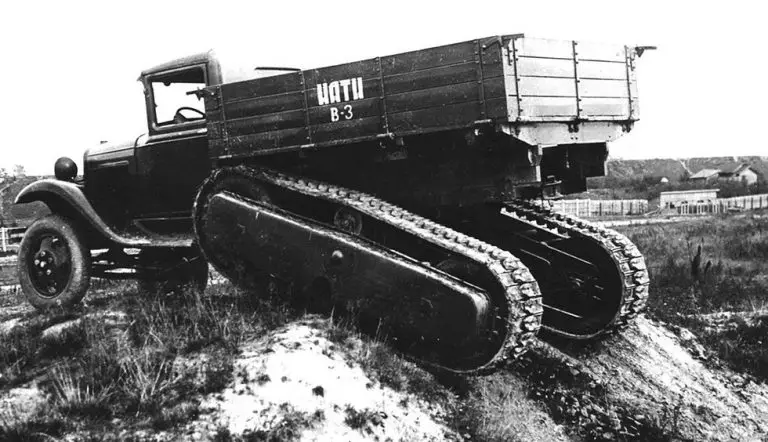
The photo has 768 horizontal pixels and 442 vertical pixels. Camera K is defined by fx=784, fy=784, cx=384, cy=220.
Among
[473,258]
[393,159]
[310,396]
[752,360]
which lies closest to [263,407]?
[310,396]

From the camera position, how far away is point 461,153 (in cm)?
732

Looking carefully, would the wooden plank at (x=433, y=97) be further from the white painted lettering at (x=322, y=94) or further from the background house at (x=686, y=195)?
the background house at (x=686, y=195)

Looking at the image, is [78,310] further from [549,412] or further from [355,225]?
[549,412]

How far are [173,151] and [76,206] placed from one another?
4.48 ft

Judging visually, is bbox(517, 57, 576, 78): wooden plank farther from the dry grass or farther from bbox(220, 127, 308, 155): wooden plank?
the dry grass

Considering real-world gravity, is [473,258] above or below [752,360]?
above

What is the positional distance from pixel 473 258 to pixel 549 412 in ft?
6.54

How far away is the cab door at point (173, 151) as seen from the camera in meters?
9.05

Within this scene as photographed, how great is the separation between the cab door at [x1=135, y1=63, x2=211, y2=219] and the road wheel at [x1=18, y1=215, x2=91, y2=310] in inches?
36.3

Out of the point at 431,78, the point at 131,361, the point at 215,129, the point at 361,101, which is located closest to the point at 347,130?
the point at 361,101

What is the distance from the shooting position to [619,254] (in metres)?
7.95

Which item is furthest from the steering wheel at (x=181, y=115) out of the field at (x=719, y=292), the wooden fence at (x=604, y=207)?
the wooden fence at (x=604, y=207)

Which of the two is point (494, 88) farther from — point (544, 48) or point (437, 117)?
point (544, 48)

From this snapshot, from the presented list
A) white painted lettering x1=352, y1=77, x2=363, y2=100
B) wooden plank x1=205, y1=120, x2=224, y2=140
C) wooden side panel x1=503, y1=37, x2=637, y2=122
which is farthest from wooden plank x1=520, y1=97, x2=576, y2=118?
wooden plank x1=205, y1=120, x2=224, y2=140
